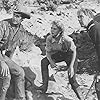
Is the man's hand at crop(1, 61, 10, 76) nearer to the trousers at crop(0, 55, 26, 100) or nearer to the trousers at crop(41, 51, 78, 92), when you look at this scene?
the trousers at crop(0, 55, 26, 100)

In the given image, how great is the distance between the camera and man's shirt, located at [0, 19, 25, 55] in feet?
14.8

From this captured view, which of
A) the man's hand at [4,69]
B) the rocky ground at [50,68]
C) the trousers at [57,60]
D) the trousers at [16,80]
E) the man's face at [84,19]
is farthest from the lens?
the rocky ground at [50,68]

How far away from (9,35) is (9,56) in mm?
399

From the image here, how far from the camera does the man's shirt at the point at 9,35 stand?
4.52 metres

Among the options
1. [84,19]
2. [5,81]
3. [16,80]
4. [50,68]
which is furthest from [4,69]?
[50,68]

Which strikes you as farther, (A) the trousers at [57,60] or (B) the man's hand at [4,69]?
(A) the trousers at [57,60]

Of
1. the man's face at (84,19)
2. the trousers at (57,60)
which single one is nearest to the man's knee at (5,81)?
the trousers at (57,60)

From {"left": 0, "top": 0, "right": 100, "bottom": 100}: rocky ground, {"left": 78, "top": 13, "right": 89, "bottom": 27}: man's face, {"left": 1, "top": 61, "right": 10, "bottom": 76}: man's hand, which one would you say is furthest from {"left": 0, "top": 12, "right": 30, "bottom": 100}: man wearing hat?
{"left": 78, "top": 13, "right": 89, "bottom": 27}: man's face

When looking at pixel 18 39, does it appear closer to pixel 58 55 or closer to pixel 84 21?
pixel 58 55

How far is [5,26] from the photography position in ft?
14.9

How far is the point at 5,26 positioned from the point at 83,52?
8.46 ft

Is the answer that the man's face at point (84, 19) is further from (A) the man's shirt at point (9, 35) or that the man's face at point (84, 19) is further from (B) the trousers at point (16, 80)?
(B) the trousers at point (16, 80)

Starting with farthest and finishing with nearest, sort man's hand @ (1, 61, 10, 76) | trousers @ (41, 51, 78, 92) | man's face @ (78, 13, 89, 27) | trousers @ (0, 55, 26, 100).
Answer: trousers @ (41, 51, 78, 92)
man's face @ (78, 13, 89, 27)
trousers @ (0, 55, 26, 100)
man's hand @ (1, 61, 10, 76)

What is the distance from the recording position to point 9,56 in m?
4.81
